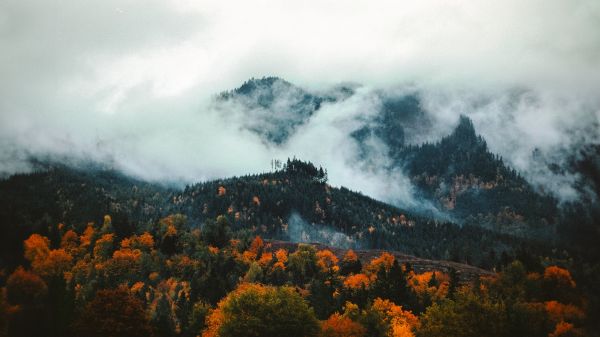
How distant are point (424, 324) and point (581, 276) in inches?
1586

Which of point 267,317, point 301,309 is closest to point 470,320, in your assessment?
point 301,309

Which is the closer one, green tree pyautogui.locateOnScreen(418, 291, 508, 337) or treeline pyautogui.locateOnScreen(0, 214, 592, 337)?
treeline pyautogui.locateOnScreen(0, 214, 592, 337)

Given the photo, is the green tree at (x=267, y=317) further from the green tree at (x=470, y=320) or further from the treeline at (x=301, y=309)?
the green tree at (x=470, y=320)

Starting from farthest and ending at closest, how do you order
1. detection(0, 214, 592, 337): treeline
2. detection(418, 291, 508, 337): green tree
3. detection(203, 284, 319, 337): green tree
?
detection(203, 284, 319, 337): green tree, detection(418, 291, 508, 337): green tree, detection(0, 214, 592, 337): treeline

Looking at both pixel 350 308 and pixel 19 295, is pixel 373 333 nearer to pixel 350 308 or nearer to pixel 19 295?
pixel 350 308

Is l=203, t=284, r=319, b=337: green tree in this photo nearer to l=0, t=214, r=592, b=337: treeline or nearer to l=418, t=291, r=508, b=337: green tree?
l=0, t=214, r=592, b=337: treeline

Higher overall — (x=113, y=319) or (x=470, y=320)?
(x=113, y=319)

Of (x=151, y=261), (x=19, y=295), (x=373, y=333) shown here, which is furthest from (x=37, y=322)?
(x=151, y=261)

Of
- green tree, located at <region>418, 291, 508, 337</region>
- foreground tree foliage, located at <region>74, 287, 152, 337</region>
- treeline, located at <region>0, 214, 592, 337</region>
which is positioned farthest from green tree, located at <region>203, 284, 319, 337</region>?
green tree, located at <region>418, 291, 508, 337</region>

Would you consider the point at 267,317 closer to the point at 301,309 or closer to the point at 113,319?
the point at 301,309

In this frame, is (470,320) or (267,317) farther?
(267,317)

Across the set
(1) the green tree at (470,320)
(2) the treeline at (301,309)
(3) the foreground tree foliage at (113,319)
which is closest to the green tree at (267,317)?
(2) the treeline at (301,309)

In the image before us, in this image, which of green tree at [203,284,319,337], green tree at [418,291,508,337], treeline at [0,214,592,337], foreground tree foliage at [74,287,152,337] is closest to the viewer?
foreground tree foliage at [74,287,152,337]

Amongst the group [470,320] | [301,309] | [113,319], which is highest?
[301,309]
